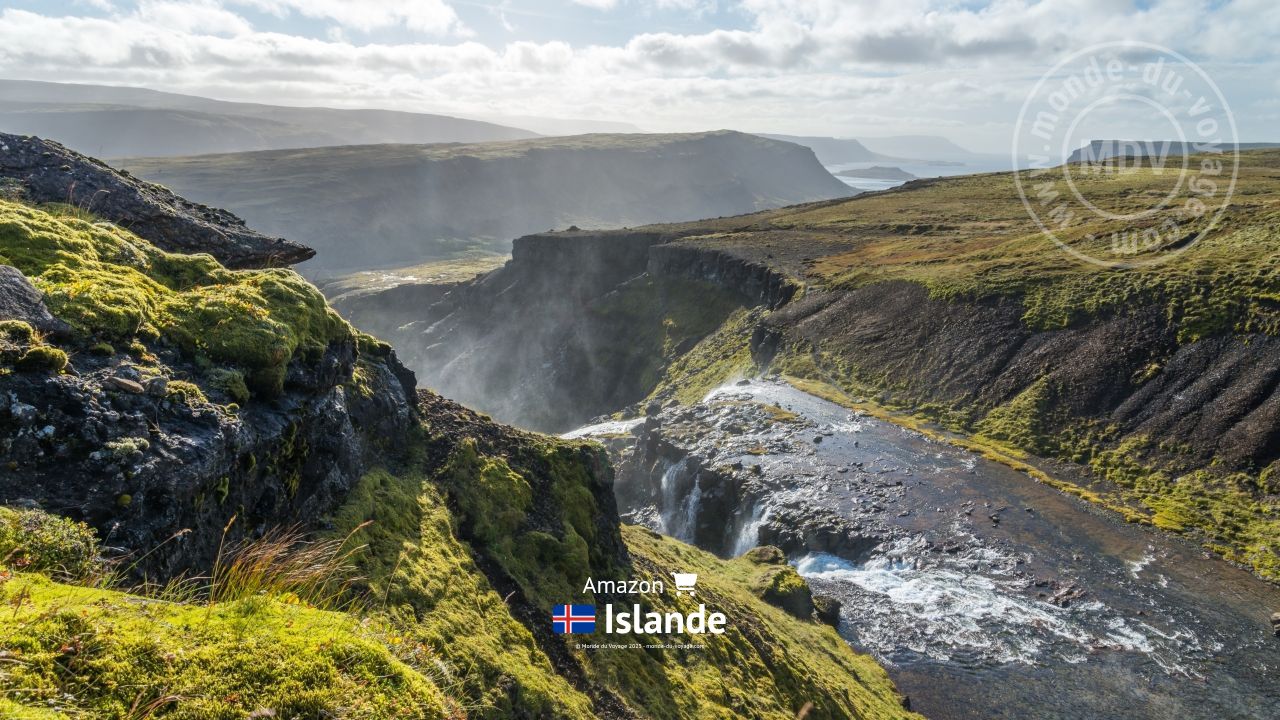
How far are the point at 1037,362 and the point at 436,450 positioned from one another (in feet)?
148

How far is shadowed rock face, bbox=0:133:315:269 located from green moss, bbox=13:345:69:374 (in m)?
6.26

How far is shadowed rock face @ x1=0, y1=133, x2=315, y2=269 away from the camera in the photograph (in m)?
11.3

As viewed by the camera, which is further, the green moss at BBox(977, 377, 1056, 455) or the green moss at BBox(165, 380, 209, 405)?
the green moss at BBox(977, 377, 1056, 455)

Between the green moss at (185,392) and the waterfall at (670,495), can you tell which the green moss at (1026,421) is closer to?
the waterfall at (670,495)

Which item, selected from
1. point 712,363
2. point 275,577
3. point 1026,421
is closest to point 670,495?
point 1026,421

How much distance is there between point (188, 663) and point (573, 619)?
7.59m

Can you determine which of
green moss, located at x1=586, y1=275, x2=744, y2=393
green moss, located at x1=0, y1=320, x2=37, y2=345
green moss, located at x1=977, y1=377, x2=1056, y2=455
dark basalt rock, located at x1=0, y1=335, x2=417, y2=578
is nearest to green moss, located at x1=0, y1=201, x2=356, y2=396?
dark basalt rock, located at x1=0, y1=335, x2=417, y2=578

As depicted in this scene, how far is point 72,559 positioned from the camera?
5.52 meters

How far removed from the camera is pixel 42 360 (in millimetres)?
6637

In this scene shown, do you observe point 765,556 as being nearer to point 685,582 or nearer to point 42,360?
point 685,582

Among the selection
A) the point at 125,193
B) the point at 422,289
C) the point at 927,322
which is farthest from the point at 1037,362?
the point at 422,289

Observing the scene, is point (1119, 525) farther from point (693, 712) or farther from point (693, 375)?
point (693, 375)

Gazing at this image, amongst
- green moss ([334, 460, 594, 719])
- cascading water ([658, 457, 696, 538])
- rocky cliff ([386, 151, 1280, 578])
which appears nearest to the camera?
green moss ([334, 460, 594, 719])

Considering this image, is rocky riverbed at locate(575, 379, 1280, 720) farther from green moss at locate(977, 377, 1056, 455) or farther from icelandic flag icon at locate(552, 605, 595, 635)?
icelandic flag icon at locate(552, 605, 595, 635)
